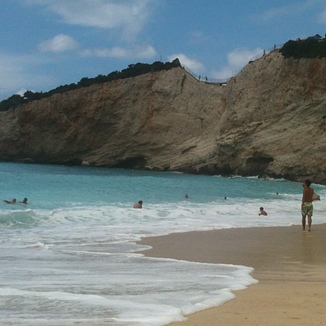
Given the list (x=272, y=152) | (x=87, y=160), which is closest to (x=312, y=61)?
(x=272, y=152)

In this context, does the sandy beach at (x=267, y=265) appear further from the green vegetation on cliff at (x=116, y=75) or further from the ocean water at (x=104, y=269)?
the green vegetation on cliff at (x=116, y=75)

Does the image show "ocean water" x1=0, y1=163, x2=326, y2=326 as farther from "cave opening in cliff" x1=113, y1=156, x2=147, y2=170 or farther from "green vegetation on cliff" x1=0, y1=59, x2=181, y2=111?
"green vegetation on cliff" x1=0, y1=59, x2=181, y2=111

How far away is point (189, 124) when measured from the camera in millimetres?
59688

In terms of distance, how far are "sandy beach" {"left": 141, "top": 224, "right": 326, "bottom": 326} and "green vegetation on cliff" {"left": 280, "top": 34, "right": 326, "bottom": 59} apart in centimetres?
3104

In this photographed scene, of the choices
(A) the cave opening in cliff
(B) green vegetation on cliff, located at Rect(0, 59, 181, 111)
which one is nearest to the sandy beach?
(A) the cave opening in cliff

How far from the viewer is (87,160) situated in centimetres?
6406

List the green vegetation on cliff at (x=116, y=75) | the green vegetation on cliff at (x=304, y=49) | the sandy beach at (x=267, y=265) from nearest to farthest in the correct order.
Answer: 1. the sandy beach at (x=267, y=265)
2. the green vegetation on cliff at (x=304, y=49)
3. the green vegetation on cliff at (x=116, y=75)

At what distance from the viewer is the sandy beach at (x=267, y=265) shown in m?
4.29

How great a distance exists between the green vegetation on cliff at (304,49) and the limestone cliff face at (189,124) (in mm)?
731

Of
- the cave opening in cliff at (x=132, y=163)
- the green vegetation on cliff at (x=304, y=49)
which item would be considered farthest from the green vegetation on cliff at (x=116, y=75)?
the green vegetation on cliff at (x=304, y=49)

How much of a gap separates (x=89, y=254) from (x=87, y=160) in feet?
184

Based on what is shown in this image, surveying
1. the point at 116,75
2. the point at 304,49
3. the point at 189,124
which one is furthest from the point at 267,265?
the point at 116,75

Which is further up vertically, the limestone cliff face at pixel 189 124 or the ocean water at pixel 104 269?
the limestone cliff face at pixel 189 124

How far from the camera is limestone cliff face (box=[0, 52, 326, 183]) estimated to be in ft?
137
